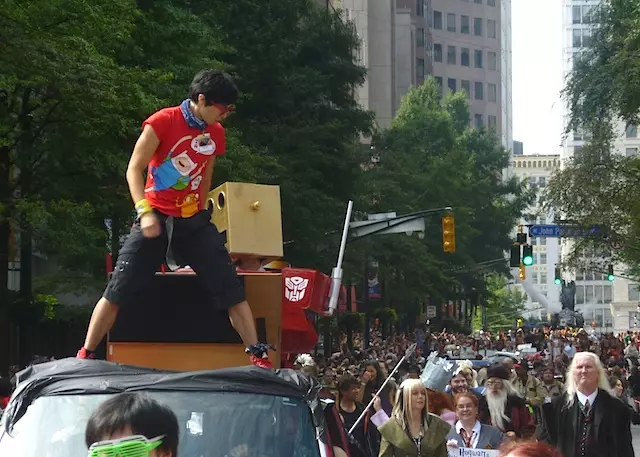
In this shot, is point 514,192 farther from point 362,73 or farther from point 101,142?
point 101,142

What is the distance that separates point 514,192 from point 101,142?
6949cm

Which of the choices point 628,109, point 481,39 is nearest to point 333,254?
point 628,109

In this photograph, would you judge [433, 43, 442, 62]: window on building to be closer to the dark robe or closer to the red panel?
the red panel

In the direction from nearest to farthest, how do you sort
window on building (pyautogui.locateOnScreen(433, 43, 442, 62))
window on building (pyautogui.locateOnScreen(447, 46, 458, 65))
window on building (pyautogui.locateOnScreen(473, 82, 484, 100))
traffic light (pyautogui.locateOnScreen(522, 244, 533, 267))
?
1. traffic light (pyautogui.locateOnScreen(522, 244, 533, 267))
2. window on building (pyautogui.locateOnScreen(433, 43, 442, 62))
3. window on building (pyautogui.locateOnScreen(447, 46, 458, 65))
4. window on building (pyautogui.locateOnScreen(473, 82, 484, 100))

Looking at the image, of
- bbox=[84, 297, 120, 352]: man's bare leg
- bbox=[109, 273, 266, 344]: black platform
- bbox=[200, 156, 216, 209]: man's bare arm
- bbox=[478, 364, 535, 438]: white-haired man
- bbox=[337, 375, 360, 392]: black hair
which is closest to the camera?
bbox=[84, 297, 120, 352]: man's bare leg

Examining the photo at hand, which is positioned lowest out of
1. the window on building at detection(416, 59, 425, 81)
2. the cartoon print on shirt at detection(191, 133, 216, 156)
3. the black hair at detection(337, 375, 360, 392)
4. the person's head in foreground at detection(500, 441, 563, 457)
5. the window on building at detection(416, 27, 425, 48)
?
the black hair at detection(337, 375, 360, 392)

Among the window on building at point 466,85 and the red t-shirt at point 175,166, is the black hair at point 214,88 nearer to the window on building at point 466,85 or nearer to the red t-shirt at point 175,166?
the red t-shirt at point 175,166

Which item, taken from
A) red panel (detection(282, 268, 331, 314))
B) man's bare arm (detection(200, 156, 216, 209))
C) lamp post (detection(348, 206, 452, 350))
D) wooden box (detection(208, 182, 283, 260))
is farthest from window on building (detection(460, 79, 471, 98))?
→ man's bare arm (detection(200, 156, 216, 209))

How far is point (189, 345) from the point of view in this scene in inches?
311

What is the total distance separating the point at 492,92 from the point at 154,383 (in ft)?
559

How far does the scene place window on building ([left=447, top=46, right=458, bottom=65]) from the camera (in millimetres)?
166125

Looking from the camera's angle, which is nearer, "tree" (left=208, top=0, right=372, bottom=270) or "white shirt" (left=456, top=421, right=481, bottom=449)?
"white shirt" (left=456, top=421, right=481, bottom=449)

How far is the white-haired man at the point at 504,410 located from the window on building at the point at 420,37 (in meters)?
119

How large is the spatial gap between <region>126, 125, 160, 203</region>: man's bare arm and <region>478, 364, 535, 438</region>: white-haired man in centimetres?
530
